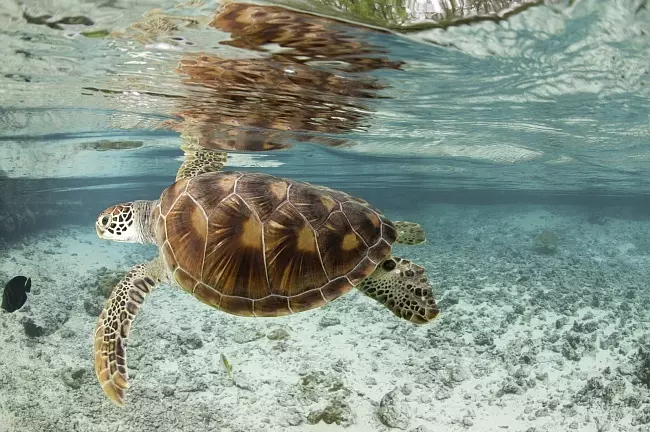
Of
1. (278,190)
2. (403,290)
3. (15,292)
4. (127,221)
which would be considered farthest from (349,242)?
(15,292)

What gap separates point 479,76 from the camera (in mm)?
7309

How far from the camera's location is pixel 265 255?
4.81 meters

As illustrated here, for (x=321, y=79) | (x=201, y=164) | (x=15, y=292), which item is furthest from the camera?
(x=201, y=164)

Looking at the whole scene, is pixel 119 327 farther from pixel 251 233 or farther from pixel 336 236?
pixel 336 236

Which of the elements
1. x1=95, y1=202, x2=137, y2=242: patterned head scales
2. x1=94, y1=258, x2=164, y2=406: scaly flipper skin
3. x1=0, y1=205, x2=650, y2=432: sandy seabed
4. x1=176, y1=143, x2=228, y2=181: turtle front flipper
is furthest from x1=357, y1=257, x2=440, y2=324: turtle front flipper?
x1=176, y1=143, x2=228, y2=181: turtle front flipper

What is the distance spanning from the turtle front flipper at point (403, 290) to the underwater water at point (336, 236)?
101 millimetres

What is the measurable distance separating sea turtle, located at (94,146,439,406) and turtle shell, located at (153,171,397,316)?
11 mm

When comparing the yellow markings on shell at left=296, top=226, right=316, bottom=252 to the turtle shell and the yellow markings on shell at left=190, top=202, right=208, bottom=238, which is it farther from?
the yellow markings on shell at left=190, top=202, right=208, bottom=238

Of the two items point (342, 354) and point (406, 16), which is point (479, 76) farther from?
point (342, 354)

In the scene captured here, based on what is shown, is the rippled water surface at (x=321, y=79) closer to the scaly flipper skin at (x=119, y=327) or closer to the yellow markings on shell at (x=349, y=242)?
the yellow markings on shell at (x=349, y=242)

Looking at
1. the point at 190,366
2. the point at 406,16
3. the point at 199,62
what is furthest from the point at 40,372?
the point at 406,16

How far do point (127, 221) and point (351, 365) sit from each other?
14.7 feet

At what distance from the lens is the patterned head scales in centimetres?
609

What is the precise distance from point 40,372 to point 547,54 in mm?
9822
